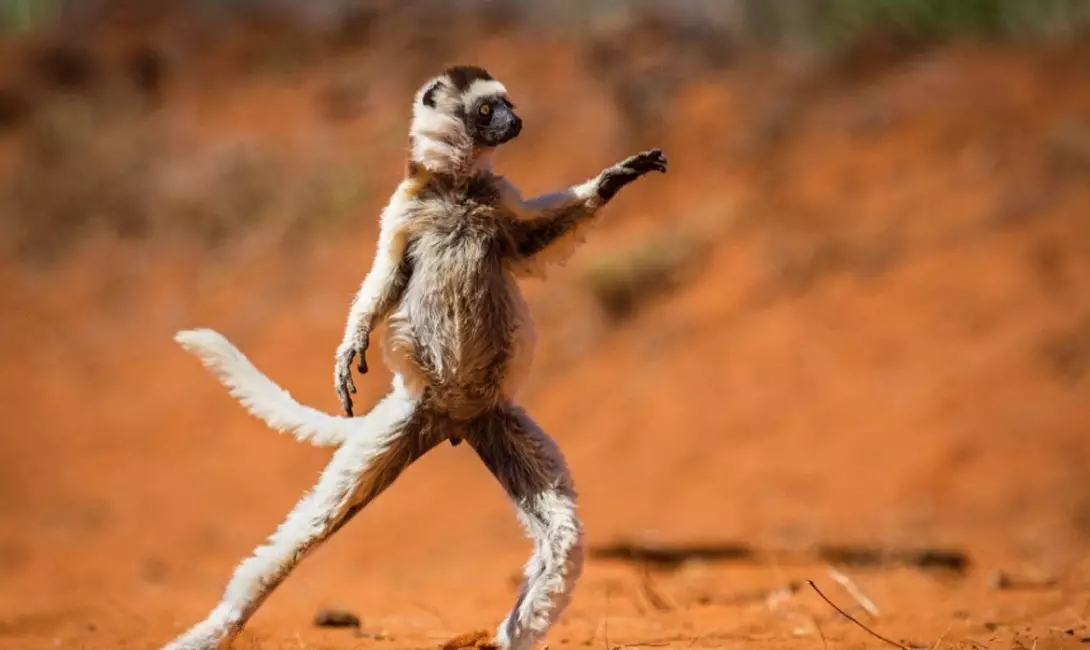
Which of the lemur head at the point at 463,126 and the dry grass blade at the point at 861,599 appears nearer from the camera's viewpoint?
the lemur head at the point at 463,126

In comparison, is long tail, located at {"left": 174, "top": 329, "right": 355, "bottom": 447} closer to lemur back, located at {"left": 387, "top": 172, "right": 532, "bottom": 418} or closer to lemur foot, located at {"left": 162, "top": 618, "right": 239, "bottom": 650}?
lemur back, located at {"left": 387, "top": 172, "right": 532, "bottom": 418}

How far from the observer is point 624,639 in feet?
18.0

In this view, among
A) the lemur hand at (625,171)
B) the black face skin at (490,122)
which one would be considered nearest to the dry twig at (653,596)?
the lemur hand at (625,171)

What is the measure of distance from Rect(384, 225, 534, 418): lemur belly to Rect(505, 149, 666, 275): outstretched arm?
8.4 inches

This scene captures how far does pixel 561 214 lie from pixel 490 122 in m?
0.47

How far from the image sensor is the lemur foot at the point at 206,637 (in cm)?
431

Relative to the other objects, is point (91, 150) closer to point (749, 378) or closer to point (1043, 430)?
point (749, 378)

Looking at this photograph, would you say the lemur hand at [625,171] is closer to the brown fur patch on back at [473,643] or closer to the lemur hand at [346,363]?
the lemur hand at [346,363]

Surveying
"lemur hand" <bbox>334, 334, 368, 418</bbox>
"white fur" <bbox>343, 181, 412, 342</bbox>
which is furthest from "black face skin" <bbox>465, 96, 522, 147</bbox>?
"lemur hand" <bbox>334, 334, 368, 418</bbox>

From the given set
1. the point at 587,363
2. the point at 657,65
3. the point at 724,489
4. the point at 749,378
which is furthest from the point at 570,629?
the point at 657,65

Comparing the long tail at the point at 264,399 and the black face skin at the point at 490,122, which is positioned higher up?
the black face skin at the point at 490,122

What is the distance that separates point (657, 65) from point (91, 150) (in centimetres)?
1051

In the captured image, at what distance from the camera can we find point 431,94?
186 inches

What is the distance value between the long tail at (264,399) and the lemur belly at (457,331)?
1.14 feet
